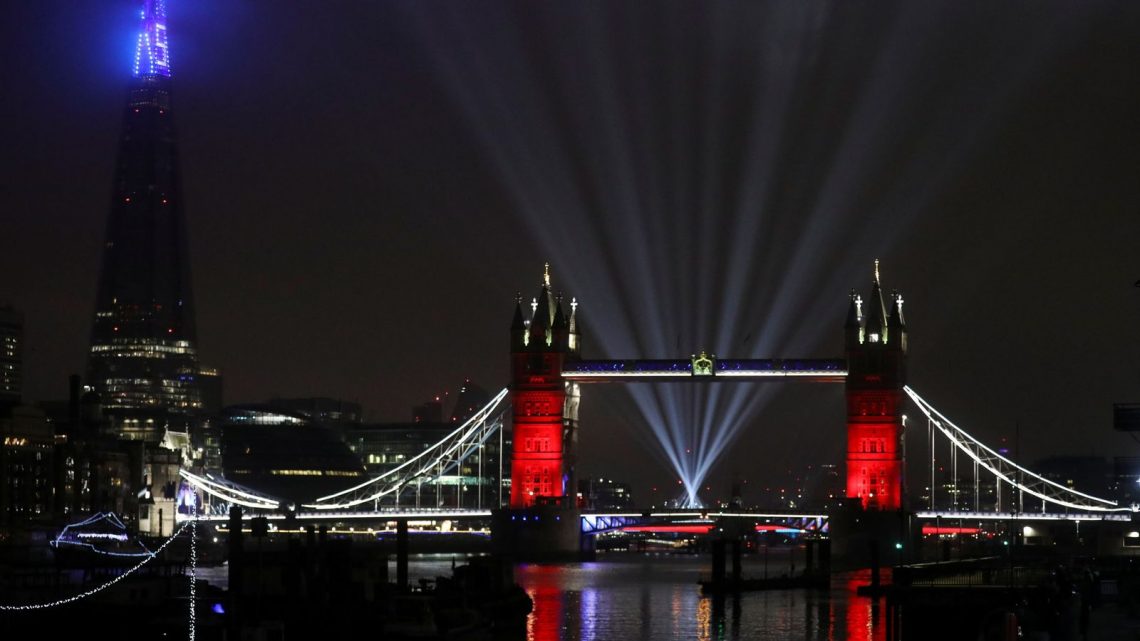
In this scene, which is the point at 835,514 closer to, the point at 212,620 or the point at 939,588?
the point at 939,588

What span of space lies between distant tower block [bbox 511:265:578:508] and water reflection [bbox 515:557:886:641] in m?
18.0

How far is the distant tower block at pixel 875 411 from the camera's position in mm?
156125

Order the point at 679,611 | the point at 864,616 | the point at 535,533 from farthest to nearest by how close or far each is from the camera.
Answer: the point at 535,533 → the point at 679,611 → the point at 864,616

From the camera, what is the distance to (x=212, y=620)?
3081 inches

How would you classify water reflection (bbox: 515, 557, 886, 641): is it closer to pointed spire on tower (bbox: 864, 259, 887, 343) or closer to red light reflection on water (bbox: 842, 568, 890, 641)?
red light reflection on water (bbox: 842, 568, 890, 641)

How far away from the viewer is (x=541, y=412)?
526 feet

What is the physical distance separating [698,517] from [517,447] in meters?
15.4

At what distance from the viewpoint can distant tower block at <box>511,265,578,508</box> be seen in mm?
159875

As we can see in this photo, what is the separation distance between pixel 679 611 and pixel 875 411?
177ft

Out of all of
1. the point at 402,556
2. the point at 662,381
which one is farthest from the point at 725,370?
the point at 402,556

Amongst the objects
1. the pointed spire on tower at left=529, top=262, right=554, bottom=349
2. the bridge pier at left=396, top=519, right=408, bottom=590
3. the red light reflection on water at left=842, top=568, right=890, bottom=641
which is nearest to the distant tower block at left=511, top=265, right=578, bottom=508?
the pointed spire on tower at left=529, top=262, right=554, bottom=349

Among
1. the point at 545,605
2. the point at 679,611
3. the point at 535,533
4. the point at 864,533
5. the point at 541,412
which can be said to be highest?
the point at 541,412

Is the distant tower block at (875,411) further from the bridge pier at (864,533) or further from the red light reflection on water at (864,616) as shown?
the red light reflection on water at (864,616)

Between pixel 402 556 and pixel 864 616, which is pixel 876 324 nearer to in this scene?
pixel 864 616
